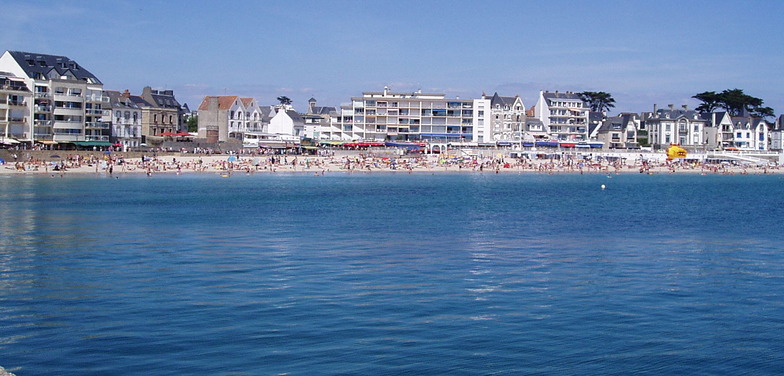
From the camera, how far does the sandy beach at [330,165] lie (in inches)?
2758

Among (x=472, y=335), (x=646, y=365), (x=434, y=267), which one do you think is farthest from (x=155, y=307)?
(x=646, y=365)

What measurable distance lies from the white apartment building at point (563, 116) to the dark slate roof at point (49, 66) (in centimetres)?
6439

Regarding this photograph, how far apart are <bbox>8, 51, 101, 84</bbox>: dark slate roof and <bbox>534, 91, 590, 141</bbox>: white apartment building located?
64.4 m

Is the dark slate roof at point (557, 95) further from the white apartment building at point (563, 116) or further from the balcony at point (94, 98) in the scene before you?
the balcony at point (94, 98)

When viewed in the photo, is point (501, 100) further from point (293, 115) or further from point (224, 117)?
point (224, 117)

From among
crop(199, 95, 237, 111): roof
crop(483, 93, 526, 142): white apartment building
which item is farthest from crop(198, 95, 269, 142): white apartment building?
crop(483, 93, 526, 142): white apartment building

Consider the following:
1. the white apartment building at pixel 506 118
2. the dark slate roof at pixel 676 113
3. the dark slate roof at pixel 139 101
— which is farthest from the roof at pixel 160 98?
the dark slate roof at pixel 676 113

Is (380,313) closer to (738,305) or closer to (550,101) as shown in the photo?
(738,305)

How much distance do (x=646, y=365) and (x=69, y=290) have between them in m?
12.0

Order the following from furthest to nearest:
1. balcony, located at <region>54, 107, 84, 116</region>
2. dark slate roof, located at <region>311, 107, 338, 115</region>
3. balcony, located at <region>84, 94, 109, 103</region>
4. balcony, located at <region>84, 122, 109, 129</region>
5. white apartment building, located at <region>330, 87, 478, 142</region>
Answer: dark slate roof, located at <region>311, 107, 338, 115</region>, white apartment building, located at <region>330, 87, 478, 142</region>, balcony, located at <region>84, 122, 109, 129</region>, balcony, located at <region>84, 94, 109, 103</region>, balcony, located at <region>54, 107, 84, 116</region>

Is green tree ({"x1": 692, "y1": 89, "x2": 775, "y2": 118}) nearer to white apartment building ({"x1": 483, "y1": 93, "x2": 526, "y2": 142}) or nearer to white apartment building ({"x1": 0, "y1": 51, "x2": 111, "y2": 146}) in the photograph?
white apartment building ({"x1": 483, "y1": 93, "x2": 526, "y2": 142})

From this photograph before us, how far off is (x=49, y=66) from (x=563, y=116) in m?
71.3

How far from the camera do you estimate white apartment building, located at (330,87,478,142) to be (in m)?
115

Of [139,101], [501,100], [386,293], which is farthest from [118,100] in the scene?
[386,293]
